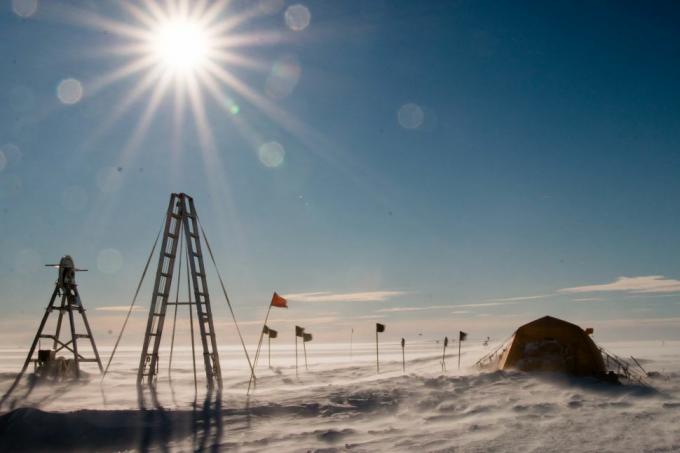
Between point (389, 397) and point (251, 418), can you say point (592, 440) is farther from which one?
point (251, 418)

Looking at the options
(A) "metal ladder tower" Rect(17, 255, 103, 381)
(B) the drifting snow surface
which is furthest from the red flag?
(A) "metal ladder tower" Rect(17, 255, 103, 381)

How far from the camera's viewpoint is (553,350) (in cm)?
2483

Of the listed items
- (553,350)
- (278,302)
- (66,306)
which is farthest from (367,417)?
(66,306)

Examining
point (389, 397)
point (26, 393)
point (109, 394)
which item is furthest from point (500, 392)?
point (26, 393)

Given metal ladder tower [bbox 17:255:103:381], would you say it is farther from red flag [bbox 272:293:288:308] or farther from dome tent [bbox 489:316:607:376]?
dome tent [bbox 489:316:607:376]

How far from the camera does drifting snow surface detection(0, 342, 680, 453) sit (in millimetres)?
12953

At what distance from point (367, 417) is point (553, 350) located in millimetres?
13418

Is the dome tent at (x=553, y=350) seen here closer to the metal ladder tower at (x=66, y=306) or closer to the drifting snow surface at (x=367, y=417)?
the drifting snow surface at (x=367, y=417)

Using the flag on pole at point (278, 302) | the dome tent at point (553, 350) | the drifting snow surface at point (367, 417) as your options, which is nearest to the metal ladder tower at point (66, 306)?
the drifting snow surface at point (367, 417)

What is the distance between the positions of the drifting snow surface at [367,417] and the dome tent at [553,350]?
205 cm

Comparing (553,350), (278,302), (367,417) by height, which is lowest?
(367,417)

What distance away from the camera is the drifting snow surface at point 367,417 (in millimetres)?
12953

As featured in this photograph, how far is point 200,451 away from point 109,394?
943 cm

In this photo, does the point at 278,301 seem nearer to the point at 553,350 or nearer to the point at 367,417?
the point at 367,417
